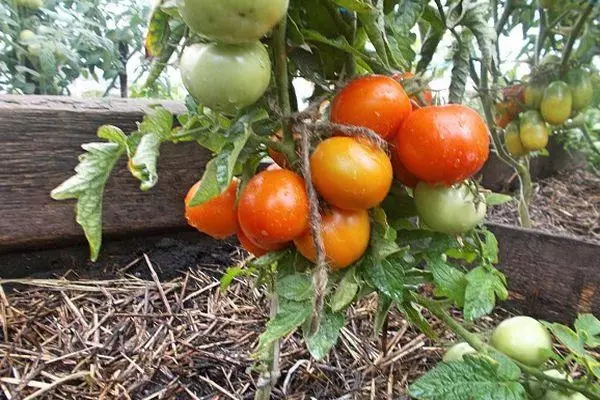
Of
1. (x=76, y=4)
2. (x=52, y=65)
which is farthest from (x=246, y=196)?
(x=76, y=4)

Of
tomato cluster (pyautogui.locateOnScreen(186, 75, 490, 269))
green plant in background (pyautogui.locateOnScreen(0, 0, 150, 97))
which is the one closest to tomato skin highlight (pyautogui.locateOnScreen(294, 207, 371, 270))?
tomato cluster (pyautogui.locateOnScreen(186, 75, 490, 269))

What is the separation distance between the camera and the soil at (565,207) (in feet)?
5.93

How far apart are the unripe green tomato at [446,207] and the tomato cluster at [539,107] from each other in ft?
3.21

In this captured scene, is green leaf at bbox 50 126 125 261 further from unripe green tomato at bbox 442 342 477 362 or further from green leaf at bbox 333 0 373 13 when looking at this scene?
unripe green tomato at bbox 442 342 477 362

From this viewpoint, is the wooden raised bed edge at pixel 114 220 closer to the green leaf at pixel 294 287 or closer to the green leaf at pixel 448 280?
the green leaf at pixel 448 280

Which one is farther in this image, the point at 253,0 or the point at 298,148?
the point at 298,148

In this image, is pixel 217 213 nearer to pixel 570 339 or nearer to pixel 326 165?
pixel 326 165

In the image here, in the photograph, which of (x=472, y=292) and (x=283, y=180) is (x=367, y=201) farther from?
(x=472, y=292)

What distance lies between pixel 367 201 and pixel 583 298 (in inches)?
31.1

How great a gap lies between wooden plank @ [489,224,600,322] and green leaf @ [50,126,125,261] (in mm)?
889

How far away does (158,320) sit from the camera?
3.53 ft

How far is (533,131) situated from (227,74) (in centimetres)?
121

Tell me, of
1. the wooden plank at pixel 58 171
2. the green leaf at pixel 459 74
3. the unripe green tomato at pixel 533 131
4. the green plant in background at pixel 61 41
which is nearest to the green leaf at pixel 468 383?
the green leaf at pixel 459 74

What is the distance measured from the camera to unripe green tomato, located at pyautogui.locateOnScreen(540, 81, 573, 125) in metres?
1.48
